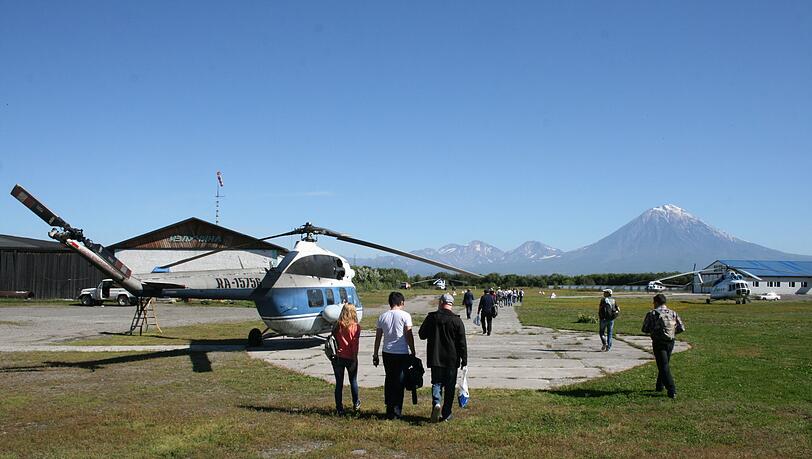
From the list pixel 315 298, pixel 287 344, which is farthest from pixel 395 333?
pixel 287 344

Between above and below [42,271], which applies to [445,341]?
below

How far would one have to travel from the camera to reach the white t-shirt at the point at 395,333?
915 cm

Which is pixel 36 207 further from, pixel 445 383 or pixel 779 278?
pixel 779 278

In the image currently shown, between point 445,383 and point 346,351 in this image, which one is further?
point 346,351

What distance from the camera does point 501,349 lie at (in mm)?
19062

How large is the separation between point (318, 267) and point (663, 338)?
9.96 metres

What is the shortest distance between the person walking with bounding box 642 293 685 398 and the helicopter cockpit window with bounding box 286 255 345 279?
9.53 meters

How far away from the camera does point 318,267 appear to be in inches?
720

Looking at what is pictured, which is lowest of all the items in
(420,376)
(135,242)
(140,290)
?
(420,376)

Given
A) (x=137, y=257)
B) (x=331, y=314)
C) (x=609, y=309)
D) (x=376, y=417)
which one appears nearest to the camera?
(x=376, y=417)

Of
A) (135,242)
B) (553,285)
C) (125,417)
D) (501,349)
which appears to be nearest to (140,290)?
(125,417)

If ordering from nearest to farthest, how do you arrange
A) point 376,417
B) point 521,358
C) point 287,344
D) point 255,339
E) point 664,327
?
point 376,417
point 664,327
point 521,358
point 255,339
point 287,344

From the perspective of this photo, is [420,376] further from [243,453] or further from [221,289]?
[221,289]

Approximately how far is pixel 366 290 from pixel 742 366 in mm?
80858
